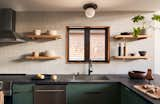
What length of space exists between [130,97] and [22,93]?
1524 mm

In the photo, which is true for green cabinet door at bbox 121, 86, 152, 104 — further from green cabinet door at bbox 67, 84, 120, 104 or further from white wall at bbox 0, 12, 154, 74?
white wall at bbox 0, 12, 154, 74

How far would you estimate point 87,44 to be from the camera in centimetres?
411

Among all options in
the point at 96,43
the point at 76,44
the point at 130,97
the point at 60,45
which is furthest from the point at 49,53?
the point at 130,97

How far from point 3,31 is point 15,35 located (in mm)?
198

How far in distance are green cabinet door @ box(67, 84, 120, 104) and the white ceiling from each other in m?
1.23

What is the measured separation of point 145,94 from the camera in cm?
230

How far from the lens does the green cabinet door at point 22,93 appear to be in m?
3.22

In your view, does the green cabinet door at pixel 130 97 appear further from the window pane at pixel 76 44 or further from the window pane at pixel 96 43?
the window pane at pixel 76 44

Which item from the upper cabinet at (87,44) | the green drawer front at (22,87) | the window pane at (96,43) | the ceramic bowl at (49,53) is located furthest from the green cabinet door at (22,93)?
the window pane at (96,43)

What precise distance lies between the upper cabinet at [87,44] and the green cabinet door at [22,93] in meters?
1.09

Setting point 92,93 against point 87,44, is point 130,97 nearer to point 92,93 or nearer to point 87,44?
point 92,93

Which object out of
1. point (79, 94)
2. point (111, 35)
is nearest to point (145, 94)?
point (79, 94)

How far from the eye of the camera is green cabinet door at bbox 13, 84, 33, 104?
10.6ft

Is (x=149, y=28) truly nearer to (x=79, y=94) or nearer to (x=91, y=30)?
(x=91, y=30)
